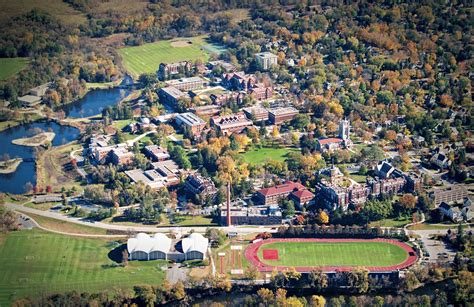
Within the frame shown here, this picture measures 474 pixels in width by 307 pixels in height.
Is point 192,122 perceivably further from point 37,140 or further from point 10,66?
point 10,66

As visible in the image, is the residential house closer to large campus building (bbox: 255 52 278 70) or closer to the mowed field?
large campus building (bbox: 255 52 278 70)

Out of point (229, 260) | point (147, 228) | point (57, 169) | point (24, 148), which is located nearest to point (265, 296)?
point (229, 260)

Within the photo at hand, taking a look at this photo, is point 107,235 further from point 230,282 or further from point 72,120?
point 72,120

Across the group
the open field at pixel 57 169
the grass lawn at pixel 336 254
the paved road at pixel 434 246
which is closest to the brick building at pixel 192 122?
the open field at pixel 57 169

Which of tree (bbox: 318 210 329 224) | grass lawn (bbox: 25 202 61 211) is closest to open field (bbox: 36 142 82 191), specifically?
grass lawn (bbox: 25 202 61 211)

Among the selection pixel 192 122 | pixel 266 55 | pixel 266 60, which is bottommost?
pixel 192 122

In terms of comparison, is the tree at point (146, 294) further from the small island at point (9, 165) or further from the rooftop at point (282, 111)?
the rooftop at point (282, 111)
